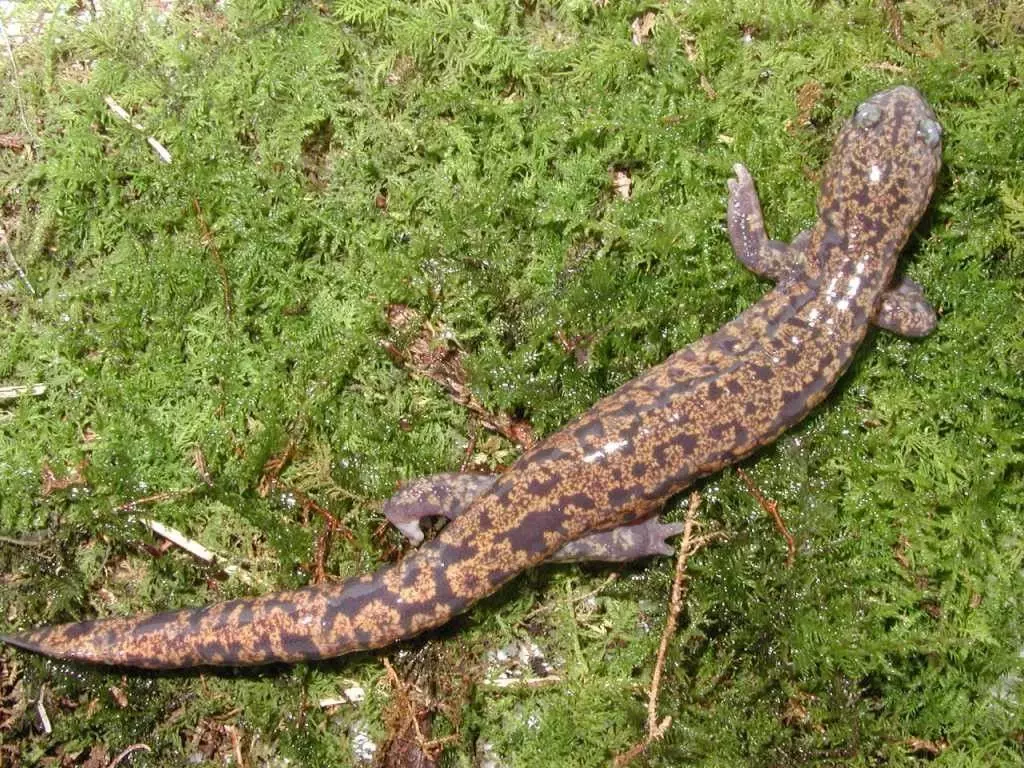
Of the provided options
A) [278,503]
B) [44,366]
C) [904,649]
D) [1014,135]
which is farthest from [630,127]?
Answer: [44,366]

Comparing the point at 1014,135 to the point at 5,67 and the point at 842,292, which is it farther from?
the point at 5,67

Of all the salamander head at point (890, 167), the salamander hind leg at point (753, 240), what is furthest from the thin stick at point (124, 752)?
the salamander head at point (890, 167)

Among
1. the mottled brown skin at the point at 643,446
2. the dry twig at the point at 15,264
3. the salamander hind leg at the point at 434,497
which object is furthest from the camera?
the dry twig at the point at 15,264

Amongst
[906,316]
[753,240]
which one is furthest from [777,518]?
[753,240]

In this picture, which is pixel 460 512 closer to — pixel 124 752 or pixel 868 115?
pixel 124 752

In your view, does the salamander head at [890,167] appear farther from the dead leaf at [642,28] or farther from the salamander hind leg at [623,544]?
the salamander hind leg at [623,544]

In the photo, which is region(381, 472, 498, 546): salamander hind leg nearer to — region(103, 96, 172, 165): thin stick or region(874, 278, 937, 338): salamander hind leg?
region(874, 278, 937, 338): salamander hind leg
